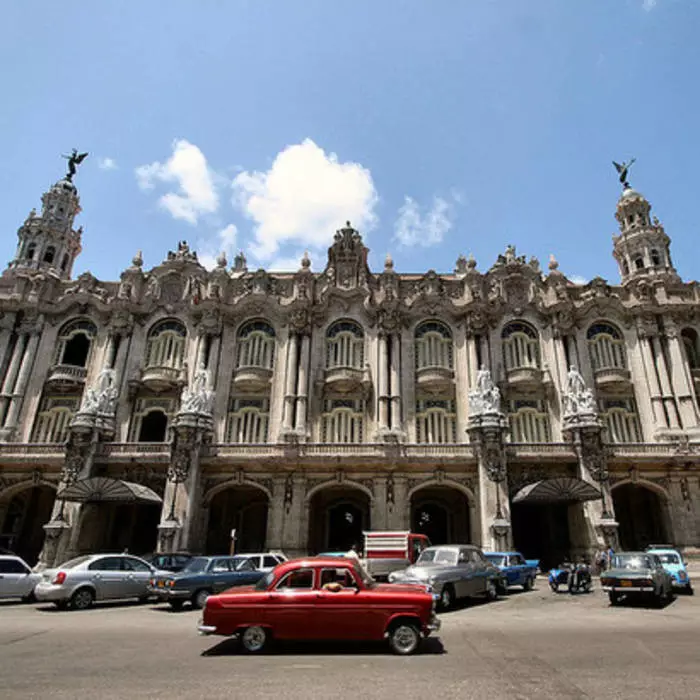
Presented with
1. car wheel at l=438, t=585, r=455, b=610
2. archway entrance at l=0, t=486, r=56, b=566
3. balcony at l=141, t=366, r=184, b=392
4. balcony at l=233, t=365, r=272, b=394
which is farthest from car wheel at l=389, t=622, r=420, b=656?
archway entrance at l=0, t=486, r=56, b=566

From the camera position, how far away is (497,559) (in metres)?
19.3

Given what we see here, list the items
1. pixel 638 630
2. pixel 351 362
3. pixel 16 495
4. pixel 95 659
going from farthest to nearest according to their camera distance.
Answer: pixel 351 362, pixel 16 495, pixel 638 630, pixel 95 659

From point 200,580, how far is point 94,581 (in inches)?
130

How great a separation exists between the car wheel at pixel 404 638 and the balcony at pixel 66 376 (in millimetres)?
30071

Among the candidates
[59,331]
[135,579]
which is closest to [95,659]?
[135,579]

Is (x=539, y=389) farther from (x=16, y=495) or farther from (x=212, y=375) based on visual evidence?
(x=16, y=495)

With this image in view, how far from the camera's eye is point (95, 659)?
27.0 feet

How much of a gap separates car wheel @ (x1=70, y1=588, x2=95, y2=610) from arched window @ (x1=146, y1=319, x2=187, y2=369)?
746 inches

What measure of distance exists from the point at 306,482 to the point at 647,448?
18.8 meters

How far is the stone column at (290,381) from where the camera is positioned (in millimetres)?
30219

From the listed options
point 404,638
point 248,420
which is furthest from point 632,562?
point 248,420

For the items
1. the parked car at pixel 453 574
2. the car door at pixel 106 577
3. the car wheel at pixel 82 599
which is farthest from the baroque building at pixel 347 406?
the car wheel at pixel 82 599

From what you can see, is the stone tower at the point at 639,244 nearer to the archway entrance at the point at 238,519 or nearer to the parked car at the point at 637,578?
the parked car at the point at 637,578

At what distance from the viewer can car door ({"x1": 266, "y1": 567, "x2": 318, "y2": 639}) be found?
28.1 ft
